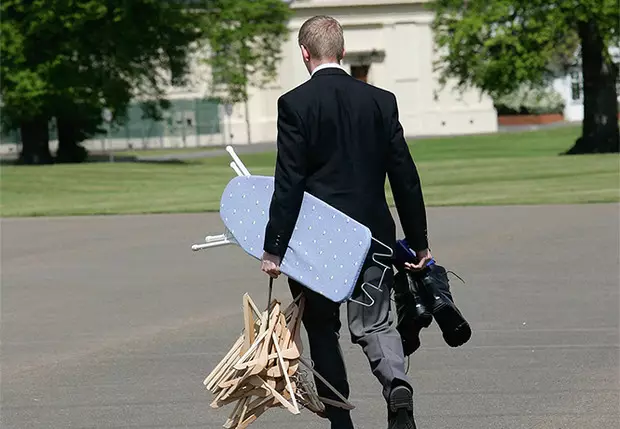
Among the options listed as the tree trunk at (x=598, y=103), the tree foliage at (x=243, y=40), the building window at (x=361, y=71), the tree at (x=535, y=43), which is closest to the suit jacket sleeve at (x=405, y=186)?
the tree at (x=535, y=43)

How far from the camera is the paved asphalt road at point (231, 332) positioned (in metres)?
7.02

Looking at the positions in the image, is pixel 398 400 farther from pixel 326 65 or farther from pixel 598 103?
pixel 598 103

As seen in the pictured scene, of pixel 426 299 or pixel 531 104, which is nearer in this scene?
pixel 426 299

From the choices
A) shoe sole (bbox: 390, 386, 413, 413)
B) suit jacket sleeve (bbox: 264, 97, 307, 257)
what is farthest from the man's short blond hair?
shoe sole (bbox: 390, 386, 413, 413)

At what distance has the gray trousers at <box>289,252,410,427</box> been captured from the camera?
228 inches

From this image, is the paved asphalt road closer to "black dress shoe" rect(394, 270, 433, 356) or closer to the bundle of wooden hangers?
"black dress shoe" rect(394, 270, 433, 356)

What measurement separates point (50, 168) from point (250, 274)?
24713 millimetres

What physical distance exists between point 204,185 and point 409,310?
24.5 metres

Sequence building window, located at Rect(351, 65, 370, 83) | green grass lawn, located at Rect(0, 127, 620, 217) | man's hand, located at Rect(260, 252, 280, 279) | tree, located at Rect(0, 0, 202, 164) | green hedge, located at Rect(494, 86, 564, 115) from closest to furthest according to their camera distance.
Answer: man's hand, located at Rect(260, 252, 280, 279) → green grass lawn, located at Rect(0, 127, 620, 217) → tree, located at Rect(0, 0, 202, 164) → green hedge, located at Rect(494, 86, 564, 115) → building window, located at Rect(351, 65, 370, 83)

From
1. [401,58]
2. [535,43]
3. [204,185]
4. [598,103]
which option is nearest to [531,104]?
[401,58]

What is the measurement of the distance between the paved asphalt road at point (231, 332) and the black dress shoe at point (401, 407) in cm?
85

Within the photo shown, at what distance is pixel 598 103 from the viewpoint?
41.1 meters

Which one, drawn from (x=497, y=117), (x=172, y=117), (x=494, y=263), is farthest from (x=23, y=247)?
(x=497, y=117)

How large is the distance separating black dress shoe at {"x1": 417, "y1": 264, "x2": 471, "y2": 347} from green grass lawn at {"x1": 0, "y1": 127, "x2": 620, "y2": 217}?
14640 mm
